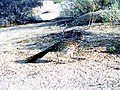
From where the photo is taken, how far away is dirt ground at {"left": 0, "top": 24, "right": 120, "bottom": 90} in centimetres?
782

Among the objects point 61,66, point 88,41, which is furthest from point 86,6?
point 61,66

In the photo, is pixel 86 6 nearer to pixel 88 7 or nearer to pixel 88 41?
pixel 88 7

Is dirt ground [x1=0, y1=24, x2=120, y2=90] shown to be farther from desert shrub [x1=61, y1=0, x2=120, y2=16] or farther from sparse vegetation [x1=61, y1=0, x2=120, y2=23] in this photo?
desert shrub [x1=61, y1=0, x2=120, y2=16]

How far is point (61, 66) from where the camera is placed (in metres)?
9.11

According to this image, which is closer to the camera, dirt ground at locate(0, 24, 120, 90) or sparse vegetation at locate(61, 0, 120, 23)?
dirt ground at locate(0, 24, 120, 90)

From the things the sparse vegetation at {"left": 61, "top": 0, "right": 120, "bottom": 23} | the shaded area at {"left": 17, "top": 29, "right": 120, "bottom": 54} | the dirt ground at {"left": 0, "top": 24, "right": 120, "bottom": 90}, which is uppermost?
the sparse vegetation at {"left": 61, "top": 0, "right": 120, "bottom": 23}

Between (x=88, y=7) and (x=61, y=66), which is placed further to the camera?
(x=88, y=7)

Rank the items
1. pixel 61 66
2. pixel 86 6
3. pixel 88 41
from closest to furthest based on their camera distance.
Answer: pixel 61 66, pixel 88 41, pixel 86 6

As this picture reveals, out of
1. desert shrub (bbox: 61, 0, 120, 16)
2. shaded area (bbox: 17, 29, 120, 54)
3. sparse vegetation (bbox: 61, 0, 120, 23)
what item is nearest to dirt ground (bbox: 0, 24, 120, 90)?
shaded area (bbox: 17, 29, 120, 54)

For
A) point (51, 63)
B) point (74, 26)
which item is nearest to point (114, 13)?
point (74, 26)

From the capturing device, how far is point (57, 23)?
51.5 feet

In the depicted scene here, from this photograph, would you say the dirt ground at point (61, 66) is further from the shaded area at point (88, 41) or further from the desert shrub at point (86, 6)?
the desert shrub at point (86, 6)

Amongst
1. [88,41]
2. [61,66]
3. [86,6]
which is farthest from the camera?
[86,6]

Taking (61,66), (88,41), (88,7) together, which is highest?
(88,7)
